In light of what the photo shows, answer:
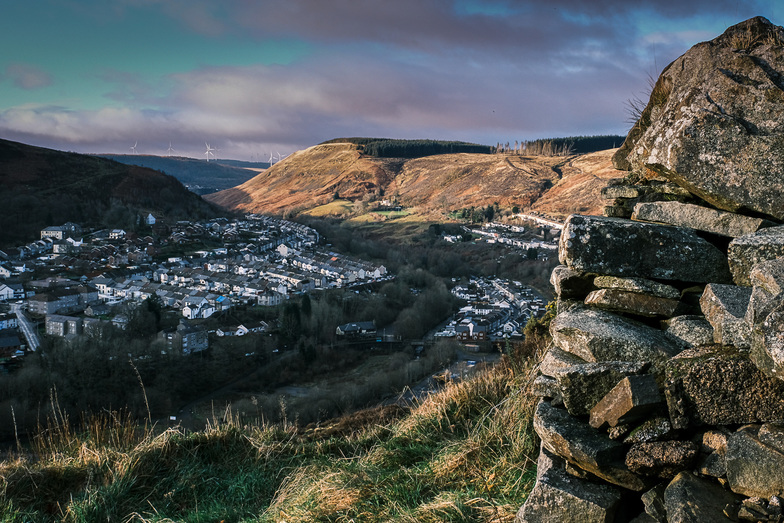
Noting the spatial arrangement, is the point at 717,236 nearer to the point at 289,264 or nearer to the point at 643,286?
the point at 643,286

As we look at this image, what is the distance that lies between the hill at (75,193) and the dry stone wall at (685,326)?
71190 millimetres

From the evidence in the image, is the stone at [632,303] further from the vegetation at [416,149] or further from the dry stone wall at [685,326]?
the vegetation at [416,149]

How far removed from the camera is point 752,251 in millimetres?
3107

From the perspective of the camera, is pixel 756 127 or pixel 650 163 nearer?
pixel 756 127

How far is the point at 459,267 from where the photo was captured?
70.5m

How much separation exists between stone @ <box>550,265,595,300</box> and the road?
36452 millimetres

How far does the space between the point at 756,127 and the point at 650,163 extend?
70cm

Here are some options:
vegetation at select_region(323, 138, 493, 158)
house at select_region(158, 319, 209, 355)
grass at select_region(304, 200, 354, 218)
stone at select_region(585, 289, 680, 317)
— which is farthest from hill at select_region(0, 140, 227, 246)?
vegetation at select_region(323, 138, 493, 158)

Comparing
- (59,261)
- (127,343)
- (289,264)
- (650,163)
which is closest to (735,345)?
(650,163)

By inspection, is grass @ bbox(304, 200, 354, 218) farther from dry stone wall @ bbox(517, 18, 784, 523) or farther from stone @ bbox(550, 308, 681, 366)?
stone @ bbox(550, 308, 681, 366)

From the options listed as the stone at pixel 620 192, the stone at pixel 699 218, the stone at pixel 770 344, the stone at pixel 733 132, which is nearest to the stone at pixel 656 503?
the stone at pixel 770 344

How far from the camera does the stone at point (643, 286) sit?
11.4 ft

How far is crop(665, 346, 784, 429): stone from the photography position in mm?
2387

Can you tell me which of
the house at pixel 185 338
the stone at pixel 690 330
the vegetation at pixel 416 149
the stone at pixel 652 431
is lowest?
the house at pixel 185 338
